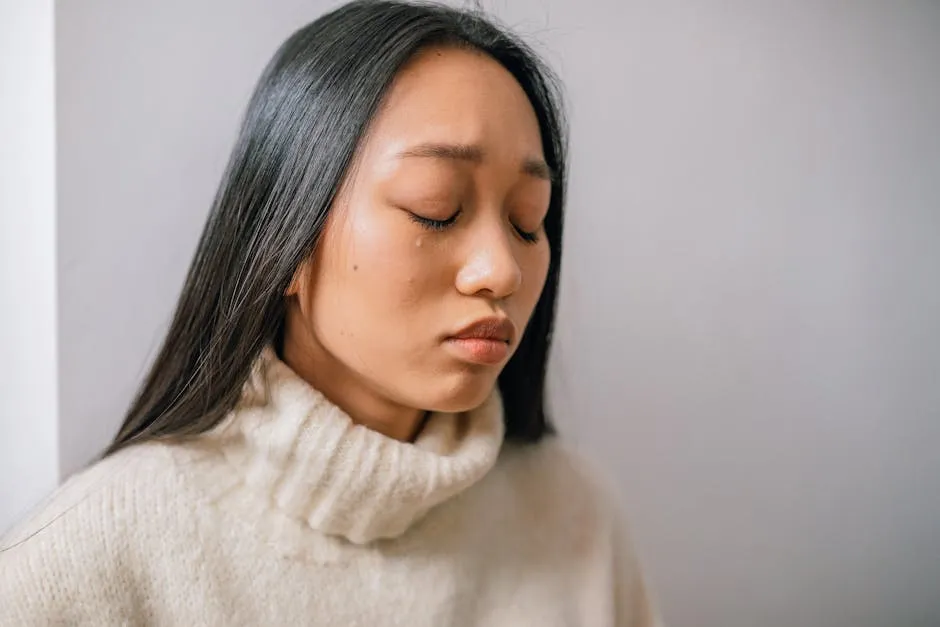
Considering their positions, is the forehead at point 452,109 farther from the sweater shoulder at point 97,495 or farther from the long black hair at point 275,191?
the sweater shoulder at point 97,495

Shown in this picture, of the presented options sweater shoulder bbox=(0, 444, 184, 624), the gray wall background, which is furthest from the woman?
the gray wall background

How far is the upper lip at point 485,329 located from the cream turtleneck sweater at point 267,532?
117mm

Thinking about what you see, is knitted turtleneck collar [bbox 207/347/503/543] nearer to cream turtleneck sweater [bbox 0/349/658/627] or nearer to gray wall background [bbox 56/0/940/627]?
cream turtleneck sweater [bbox 0/349/658/627]

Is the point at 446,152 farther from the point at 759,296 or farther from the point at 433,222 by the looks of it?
the point at 759,296

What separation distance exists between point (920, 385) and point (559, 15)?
798mm

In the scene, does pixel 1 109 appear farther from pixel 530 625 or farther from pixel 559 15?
pixel 530 625

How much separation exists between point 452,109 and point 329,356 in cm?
25

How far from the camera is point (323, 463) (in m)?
0.63

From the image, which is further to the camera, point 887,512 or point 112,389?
point 887,512

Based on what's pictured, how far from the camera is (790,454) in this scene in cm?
114

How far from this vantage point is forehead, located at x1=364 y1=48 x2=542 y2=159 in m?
0.62

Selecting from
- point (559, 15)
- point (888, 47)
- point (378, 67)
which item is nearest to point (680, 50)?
point (559, 15)

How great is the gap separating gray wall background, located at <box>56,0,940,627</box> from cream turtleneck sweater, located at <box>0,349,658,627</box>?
42 cm

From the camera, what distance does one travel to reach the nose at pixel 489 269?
2.03 ft
